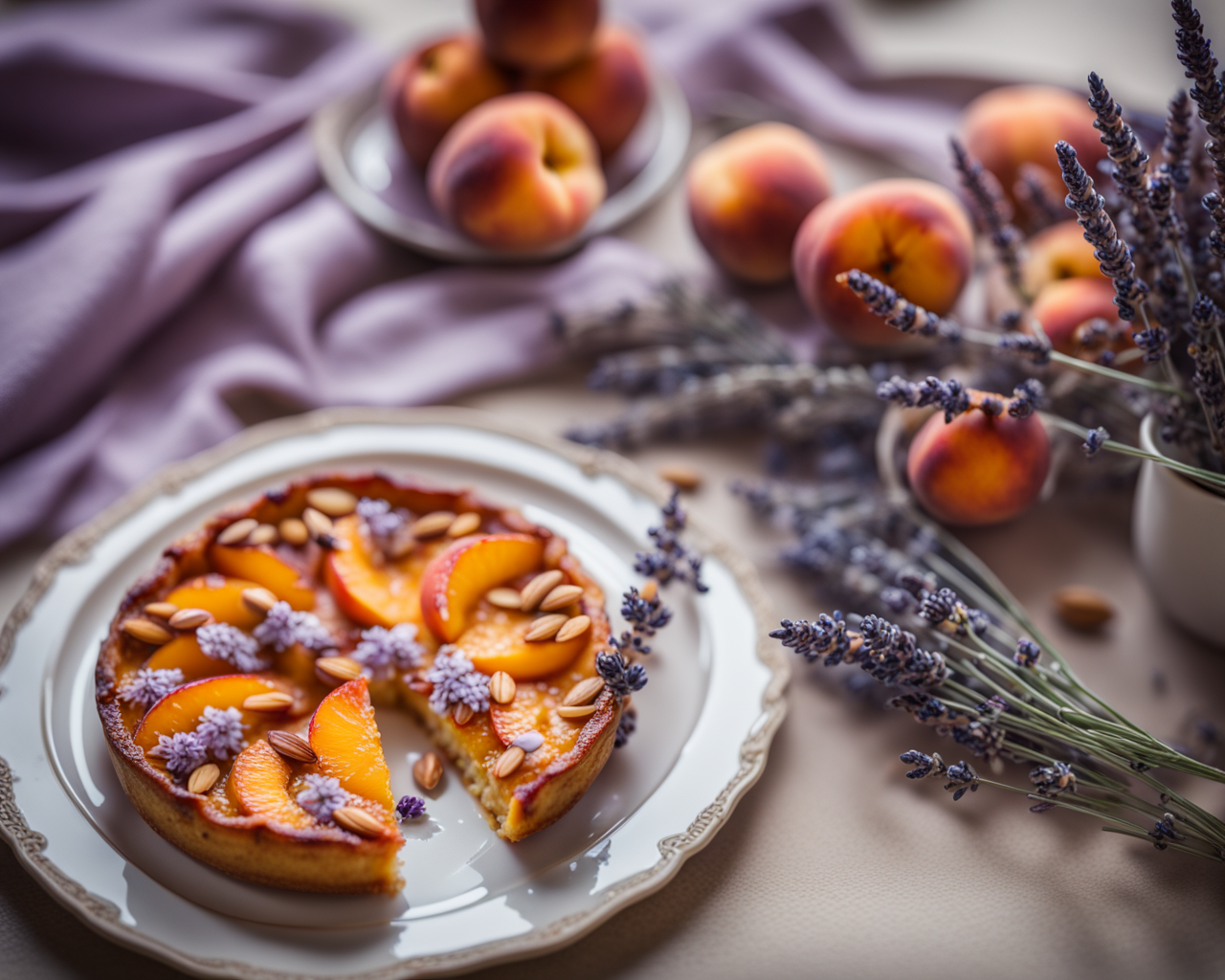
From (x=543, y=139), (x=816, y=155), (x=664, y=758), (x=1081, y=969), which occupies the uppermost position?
Answer: (x=543, y=139)

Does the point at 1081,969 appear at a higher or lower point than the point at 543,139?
lower

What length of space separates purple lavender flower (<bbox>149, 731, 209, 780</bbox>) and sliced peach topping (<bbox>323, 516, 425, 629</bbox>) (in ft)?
1.19

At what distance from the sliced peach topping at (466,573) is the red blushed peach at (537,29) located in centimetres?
144

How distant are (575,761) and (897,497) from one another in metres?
0.88

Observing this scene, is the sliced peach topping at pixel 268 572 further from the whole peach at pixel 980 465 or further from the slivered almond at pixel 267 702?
the whole peach at pixel 980 465

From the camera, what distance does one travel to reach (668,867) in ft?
5.00

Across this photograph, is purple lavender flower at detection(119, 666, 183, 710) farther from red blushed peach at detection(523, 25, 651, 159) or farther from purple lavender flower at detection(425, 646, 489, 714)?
red blushed peach at detection(523, 25, 651, 159)

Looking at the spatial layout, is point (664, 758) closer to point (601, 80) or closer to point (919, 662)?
point (919, 662)

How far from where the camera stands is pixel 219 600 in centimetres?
179

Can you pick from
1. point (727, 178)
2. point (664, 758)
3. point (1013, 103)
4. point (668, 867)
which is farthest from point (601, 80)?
point (668, 867)

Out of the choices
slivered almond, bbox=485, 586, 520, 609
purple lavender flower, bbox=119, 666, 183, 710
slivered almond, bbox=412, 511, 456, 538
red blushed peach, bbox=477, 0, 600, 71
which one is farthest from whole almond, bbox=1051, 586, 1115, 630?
red blushed peach, bbox=477, 0, 600, 71

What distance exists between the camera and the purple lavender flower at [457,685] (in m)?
1.69

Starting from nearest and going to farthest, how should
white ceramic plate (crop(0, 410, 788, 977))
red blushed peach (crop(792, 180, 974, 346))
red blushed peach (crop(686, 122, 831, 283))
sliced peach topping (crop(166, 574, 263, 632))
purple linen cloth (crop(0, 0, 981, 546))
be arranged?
white ceramic plate (crop(0, 410, 788, 977)), sliced peach topping (crop(166, 574, 263, 632)), red blushed peach (crop(792, 180, 974, 346)), purple linen cloth (crop(0, 0, 981, 546)), red blushed peach (crop(686, 122, 831, 283))

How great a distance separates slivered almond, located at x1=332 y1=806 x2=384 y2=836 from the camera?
151 cm
